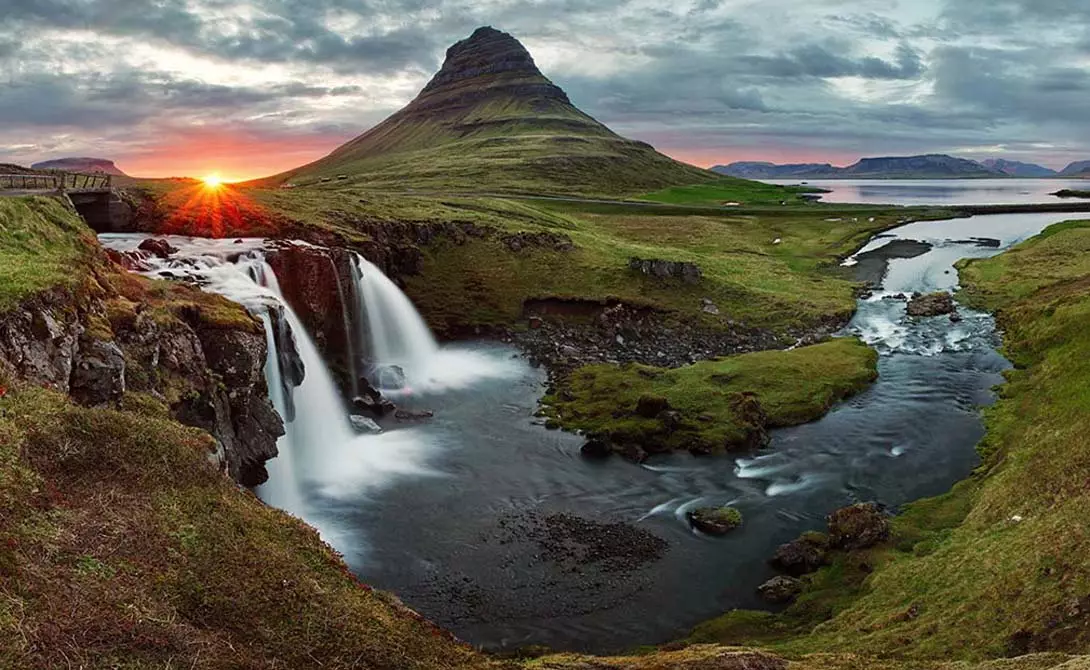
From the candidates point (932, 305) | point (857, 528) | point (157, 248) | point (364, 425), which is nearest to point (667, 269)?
point (932, 305)

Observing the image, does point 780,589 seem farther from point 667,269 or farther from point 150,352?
point 667,269

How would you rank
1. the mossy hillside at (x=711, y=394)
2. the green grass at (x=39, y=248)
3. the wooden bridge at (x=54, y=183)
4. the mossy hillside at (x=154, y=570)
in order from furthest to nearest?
the wooden bridge at (x=54, y=183) → the mossy hillside at (x=711, y=394) → the green grass at (x=39, y=248) → the mossy hillside at (x=154, y=570)

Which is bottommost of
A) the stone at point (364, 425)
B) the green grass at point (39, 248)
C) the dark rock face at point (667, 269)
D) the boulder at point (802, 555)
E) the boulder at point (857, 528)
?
the boulder at point (802, 555)

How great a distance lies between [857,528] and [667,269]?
56058 mm

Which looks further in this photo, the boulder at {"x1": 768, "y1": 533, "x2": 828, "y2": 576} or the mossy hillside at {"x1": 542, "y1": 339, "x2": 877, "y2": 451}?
the mossy hillside at {"x1": 542, "y1": 339, "x2": 877, "y2": 451}

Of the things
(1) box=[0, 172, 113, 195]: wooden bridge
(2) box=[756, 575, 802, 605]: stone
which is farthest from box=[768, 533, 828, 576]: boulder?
(1) box=[0, 172, 113, 195]: wooden bridge

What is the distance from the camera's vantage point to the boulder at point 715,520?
3453 cm

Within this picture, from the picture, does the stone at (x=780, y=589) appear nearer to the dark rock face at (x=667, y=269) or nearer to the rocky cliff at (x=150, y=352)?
the rocky cliff at (x=150, y=352)

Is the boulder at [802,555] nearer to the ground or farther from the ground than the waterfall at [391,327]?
nearer to the ground

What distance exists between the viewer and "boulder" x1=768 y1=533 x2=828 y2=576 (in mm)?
31047

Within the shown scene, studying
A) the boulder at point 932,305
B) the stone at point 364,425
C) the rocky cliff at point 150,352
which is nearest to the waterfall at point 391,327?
the stone at point 364,425

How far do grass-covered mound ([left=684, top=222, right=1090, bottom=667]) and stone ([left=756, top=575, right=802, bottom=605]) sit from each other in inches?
35.0

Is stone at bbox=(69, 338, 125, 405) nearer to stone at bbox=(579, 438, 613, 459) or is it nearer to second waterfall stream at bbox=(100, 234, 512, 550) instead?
second waterfall stream at bbox=(100, 234, 512, 550)

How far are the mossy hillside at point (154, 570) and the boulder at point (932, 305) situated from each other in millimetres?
74453
